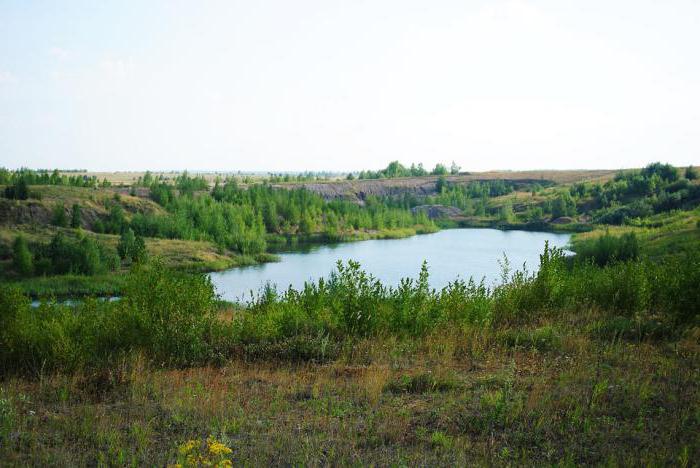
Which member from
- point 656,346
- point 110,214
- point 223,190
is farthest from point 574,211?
point 656,346

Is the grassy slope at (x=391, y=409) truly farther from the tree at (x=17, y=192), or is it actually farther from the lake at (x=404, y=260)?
the tree at (x=17, y=192)

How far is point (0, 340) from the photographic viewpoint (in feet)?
36.2

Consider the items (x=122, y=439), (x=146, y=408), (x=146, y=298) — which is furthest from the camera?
Result: (x=146, y=298)

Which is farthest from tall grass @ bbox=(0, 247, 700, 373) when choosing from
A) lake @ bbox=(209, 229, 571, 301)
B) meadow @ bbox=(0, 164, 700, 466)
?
lake @ bbox=(209, 229, 571, 301)

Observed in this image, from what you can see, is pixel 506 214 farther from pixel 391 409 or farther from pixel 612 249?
pixel 391 409

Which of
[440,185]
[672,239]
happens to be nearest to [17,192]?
[672,239]

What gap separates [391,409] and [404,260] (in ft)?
195

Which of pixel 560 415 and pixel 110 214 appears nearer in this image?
pixel 560 415

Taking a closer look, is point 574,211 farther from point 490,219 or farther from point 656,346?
point 656,346

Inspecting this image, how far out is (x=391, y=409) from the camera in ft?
27.5

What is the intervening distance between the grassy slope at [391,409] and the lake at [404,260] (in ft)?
93.4

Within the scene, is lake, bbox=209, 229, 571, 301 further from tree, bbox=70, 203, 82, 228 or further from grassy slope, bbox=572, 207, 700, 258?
tree, bbox=70, 203, 82, 228

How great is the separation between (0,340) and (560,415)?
1015 cm

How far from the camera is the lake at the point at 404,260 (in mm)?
51812
